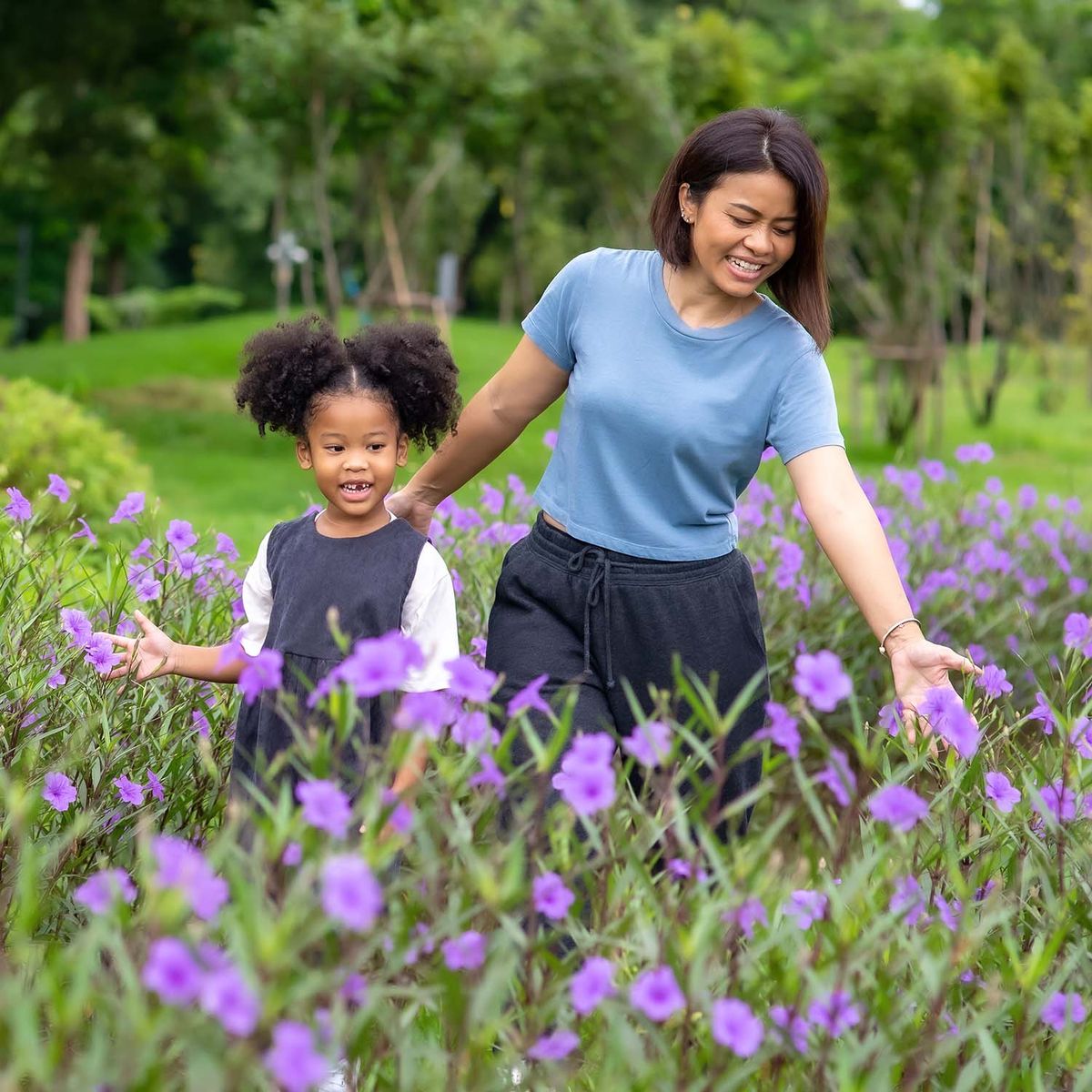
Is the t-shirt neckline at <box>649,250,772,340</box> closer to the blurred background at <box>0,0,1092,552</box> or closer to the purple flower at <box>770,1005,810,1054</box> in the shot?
the purple flower at <box>770,1005,810,1054</box>

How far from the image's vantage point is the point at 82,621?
95.1 inches

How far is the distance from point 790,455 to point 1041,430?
15.5 metres

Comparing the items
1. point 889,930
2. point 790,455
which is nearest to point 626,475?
point 790,455

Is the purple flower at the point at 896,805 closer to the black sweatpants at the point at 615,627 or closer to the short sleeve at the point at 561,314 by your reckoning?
the black sweatpants at the point at 615,627

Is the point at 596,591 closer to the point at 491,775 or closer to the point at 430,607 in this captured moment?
the point at 430,607

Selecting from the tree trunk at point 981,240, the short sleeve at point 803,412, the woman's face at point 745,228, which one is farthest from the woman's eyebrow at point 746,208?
the tree trunk at point 981,240

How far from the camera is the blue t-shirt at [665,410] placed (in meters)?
2.56

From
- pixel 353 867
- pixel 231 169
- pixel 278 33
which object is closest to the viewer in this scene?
pixel 353 867

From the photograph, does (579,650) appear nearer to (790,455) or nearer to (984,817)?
(790,455)

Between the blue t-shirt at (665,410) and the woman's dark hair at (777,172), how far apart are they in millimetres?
65

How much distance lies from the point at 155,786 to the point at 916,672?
132 cm

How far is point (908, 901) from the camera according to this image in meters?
1.67

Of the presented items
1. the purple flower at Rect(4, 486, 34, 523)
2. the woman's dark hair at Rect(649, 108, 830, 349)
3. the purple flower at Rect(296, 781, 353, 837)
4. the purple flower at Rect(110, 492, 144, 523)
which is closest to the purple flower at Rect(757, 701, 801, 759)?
the purple flower at Rect(296, 781, 353, 837)

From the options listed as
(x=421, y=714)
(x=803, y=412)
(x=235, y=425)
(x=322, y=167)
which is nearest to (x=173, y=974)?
(x=421, y=714)
